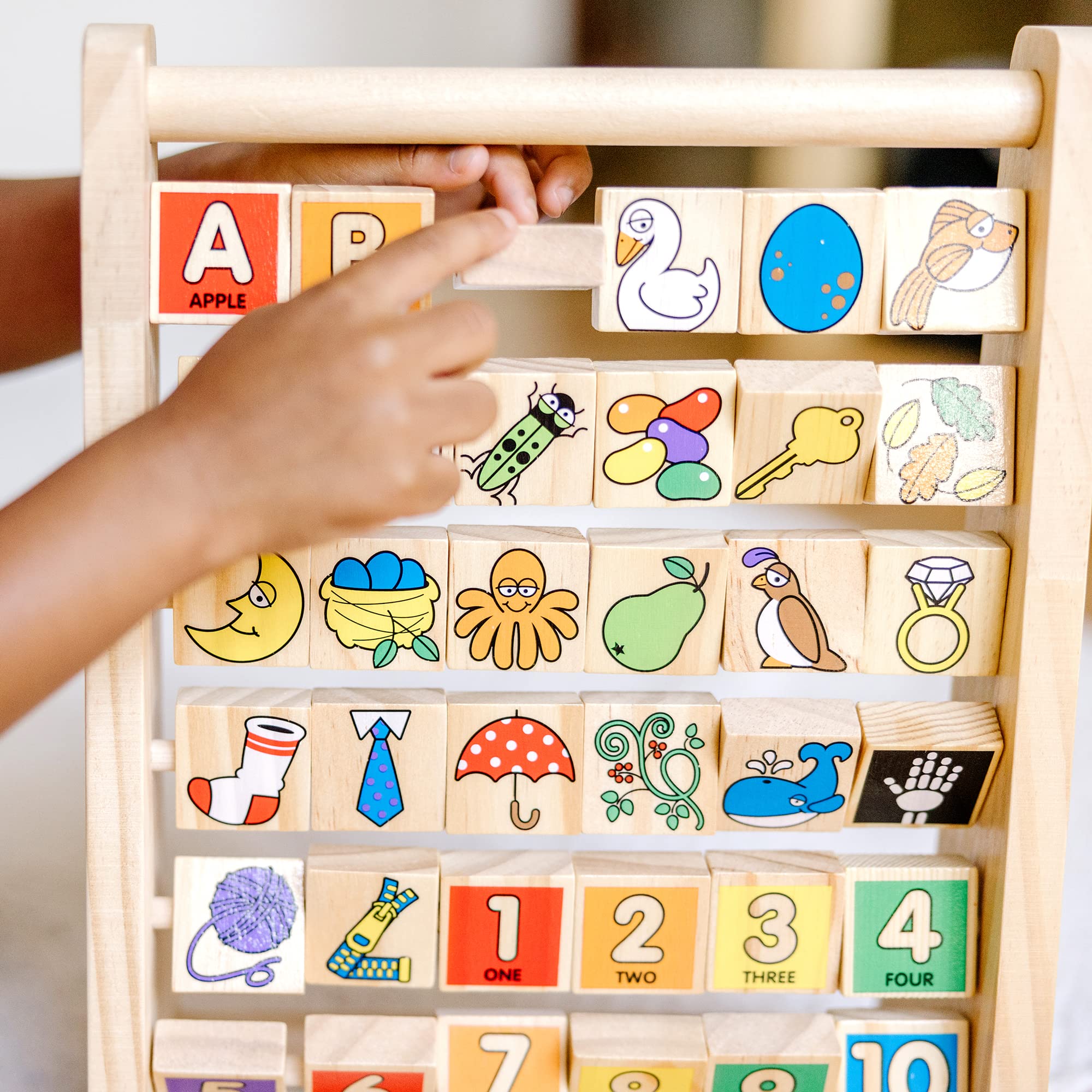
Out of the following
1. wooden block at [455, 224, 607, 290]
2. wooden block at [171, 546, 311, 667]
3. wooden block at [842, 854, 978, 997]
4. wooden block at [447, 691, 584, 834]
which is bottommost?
wooden block at [842, 854, 978, 997]

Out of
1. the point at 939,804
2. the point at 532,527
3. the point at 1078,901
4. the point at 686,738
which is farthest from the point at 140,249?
the point at 1078,901

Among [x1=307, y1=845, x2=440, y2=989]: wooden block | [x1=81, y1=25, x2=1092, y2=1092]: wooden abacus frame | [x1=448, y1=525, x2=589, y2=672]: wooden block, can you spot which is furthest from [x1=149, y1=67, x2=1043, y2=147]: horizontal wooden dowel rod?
[x1=307, y1=845, x2=440, y2=989]: wooden block

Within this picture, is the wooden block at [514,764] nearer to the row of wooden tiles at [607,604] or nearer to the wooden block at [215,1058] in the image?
the row of wooden tiles at [607,604]

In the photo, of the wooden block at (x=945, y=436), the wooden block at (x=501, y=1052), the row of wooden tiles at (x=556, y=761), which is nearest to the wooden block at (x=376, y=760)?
the row of wooden tiles at (x=556, y=761)

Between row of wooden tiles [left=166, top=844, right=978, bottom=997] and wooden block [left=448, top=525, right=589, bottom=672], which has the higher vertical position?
wooden block [left=448, top=525, right=589, bottom=672]

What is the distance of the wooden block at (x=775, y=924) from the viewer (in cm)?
51

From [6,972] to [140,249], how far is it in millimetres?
404

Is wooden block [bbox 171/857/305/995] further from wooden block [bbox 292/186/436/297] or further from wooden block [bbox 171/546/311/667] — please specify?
wooden block [bbox 292/186/436/297]

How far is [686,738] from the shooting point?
0.50 metres

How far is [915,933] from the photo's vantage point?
1.70 ft

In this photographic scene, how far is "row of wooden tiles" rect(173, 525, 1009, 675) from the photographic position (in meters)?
0.48

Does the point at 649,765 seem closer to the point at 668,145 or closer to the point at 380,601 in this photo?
the point at 380,601

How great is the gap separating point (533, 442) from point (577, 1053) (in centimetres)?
28

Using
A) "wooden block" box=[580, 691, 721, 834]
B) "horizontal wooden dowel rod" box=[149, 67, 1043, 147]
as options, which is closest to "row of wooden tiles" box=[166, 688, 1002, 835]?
"wooden block" box=[580, 691, 721, 834]
